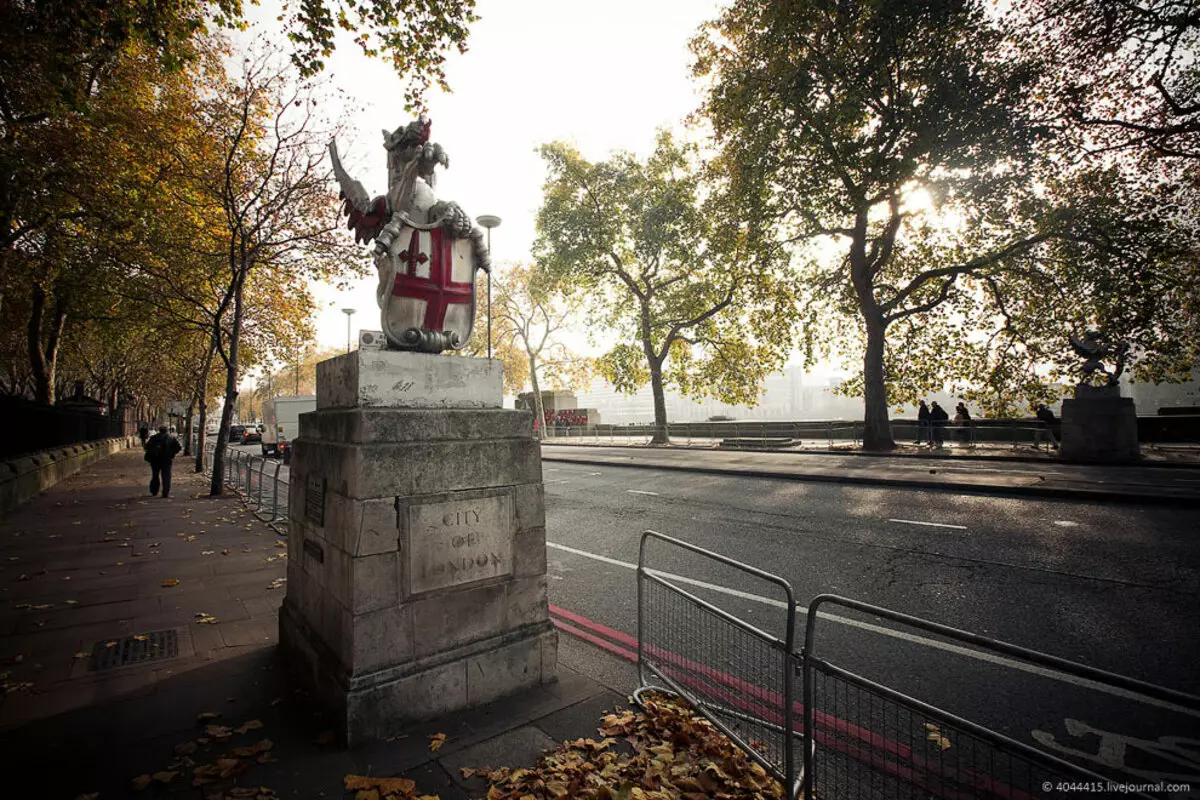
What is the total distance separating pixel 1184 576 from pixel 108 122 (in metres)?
22.6

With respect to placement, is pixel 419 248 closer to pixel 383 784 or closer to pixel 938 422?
pixel 383 784

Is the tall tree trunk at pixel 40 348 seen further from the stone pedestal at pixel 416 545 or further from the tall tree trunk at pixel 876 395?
the tall tree trunk at pixel 876 395

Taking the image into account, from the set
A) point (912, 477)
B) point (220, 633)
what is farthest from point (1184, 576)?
point (220, 633)

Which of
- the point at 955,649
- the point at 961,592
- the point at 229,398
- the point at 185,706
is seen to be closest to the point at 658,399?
the point at 229,398

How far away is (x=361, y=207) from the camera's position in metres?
4.22

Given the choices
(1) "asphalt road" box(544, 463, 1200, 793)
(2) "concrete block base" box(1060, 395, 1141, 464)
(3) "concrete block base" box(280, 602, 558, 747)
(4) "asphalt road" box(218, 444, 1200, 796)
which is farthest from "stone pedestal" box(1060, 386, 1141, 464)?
(3) "concrete block base" box(280, 602, 558, 747)

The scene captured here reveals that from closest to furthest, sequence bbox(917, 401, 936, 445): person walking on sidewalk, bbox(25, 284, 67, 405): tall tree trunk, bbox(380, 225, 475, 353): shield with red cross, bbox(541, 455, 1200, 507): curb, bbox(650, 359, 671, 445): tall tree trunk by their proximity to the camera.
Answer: bbox(380, 225, 475, 353): shield with red cross
bbox(541, 455, 1200, 507): curb
bbox(25, 284, 67, 405): tall tree trunk
bbox(917, 401, 936, 445): person walking on sidewalk
bbox(650, 359, 671, 445): tall tree trunk

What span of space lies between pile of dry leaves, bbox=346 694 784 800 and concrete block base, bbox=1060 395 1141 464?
59.5 feet

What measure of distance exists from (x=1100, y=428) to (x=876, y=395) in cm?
634

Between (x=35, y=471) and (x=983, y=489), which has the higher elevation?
(x=35, y=471)

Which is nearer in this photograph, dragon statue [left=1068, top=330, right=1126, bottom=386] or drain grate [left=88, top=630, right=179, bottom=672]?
drain grate [left=88, top=630, right=179, bottom=672]

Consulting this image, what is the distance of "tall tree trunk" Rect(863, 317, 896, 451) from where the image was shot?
19.8 meters

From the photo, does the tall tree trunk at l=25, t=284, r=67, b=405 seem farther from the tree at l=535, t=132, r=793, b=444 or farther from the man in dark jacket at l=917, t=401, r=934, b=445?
the man in dark jacket at l=917, t=401, r=934, b=445

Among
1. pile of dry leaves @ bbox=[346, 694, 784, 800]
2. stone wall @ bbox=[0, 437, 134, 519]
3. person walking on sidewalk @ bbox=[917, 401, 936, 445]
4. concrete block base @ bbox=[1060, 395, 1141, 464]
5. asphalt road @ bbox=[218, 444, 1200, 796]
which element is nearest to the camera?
pile of dry leaves @ bbox=[346, 694, 784, 800]
